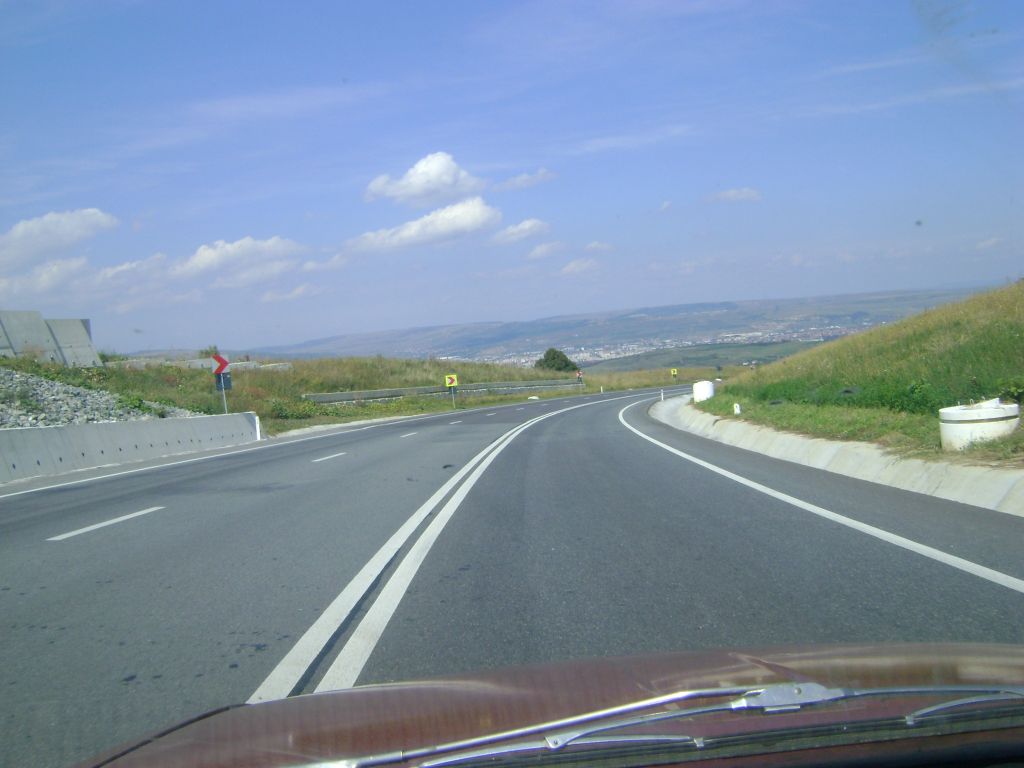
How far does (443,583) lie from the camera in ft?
26.8

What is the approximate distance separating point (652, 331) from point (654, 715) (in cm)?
11964

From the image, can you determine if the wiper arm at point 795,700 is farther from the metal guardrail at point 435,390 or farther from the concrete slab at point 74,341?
the metal guardrail at point 435,390

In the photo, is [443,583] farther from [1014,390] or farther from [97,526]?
[1014,390]

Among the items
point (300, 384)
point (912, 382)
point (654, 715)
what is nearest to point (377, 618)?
point (654, 715)

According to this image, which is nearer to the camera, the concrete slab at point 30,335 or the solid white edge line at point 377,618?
the solid white edge line at point 377,618

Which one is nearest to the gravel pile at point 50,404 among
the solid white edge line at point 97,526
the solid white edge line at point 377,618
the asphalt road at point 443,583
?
the asphalt road at point 443,583

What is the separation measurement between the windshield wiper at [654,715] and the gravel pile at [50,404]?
29.4 metres

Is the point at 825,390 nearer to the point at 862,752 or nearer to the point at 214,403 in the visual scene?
the point at 862,752

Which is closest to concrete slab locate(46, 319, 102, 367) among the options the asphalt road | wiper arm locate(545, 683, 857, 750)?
the asphalt road

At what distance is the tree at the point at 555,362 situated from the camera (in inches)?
4355

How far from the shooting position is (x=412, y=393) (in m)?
66.1

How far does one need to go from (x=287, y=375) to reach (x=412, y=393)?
878 cm

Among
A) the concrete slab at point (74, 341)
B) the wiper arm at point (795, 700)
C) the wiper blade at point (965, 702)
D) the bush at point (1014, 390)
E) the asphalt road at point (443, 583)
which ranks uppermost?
the concrete slab at point (74, 341)

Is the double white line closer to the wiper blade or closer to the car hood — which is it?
the car hood
